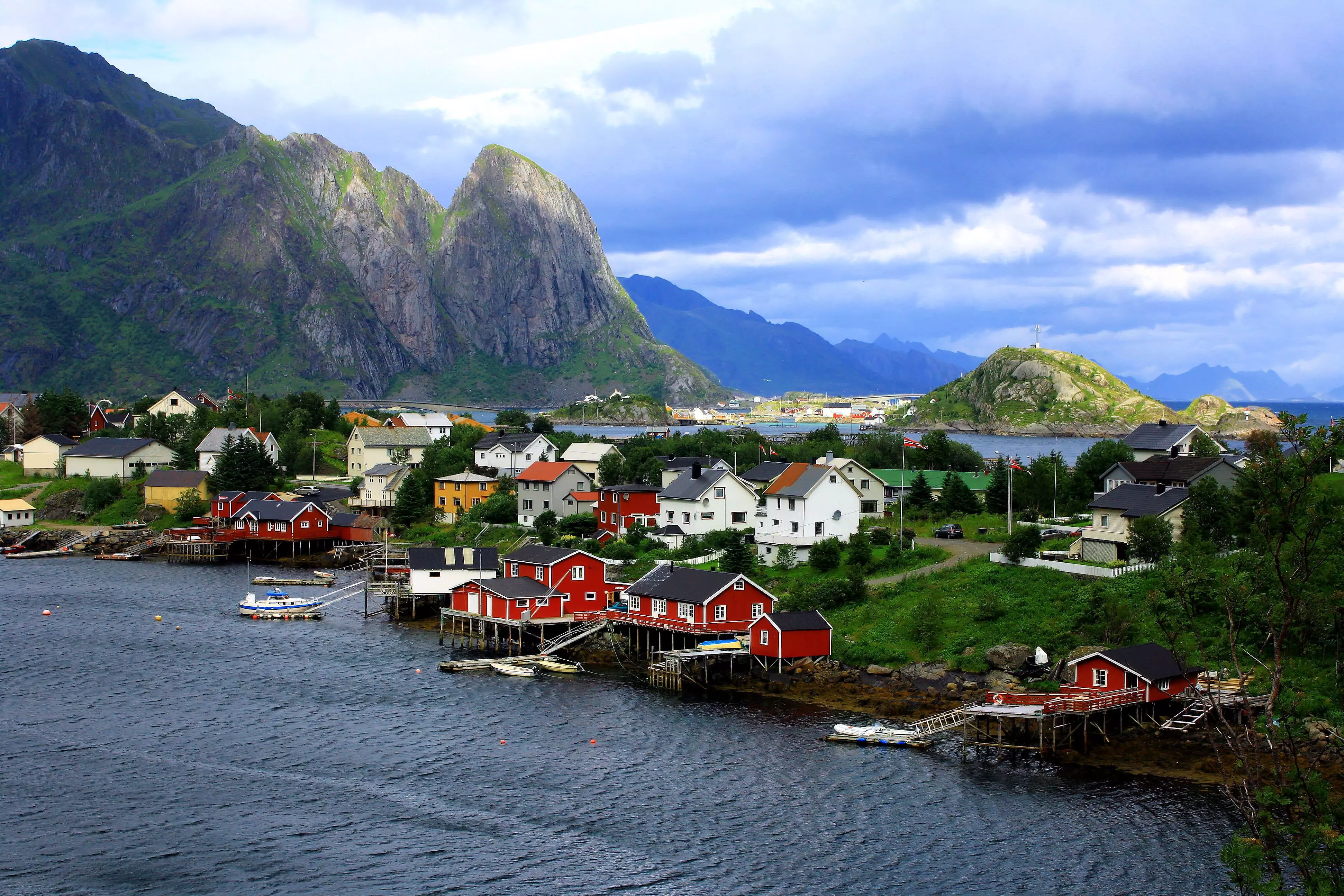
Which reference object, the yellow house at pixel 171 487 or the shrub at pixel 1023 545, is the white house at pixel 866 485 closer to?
the shrub at pixel 1023 545

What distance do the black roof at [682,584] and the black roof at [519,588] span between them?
4921 mm

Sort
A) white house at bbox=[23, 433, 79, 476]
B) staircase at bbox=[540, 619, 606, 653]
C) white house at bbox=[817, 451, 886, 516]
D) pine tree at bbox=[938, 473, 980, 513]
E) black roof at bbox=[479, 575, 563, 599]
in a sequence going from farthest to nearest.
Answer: white house at bbox=[23, 433, 79, 476] < white house at bbox=[817, 451, 886, 516] < pine tree at bbox=[938, 473, 980, 513] < black roof at bbox=[479, 575, 563, 599] < staircase at bbox=[540, 619, 606, 653]

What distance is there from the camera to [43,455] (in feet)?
443

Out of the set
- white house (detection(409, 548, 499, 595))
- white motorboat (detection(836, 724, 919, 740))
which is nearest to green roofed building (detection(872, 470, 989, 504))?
white house (detection(409, 548, 499, 595))

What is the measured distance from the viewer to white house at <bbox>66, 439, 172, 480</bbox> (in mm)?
127875

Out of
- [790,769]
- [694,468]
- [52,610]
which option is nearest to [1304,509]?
[790,769]

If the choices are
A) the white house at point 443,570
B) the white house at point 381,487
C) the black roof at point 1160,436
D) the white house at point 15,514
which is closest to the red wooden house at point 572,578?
the white house at point 443,570

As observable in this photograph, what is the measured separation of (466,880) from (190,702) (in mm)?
26186

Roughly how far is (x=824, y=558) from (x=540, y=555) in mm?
17711

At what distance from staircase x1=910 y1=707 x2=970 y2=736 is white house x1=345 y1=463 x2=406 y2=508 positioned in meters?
74.7

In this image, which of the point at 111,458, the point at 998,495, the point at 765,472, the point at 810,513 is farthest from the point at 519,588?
the point at 111,458

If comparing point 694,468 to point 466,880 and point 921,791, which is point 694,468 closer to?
point 921,791

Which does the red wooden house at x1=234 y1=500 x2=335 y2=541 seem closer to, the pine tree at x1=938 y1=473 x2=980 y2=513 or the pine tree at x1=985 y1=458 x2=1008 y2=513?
the pine tree at x1=938 y1=473 x2=980 y2=513

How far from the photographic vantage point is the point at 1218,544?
196ft
